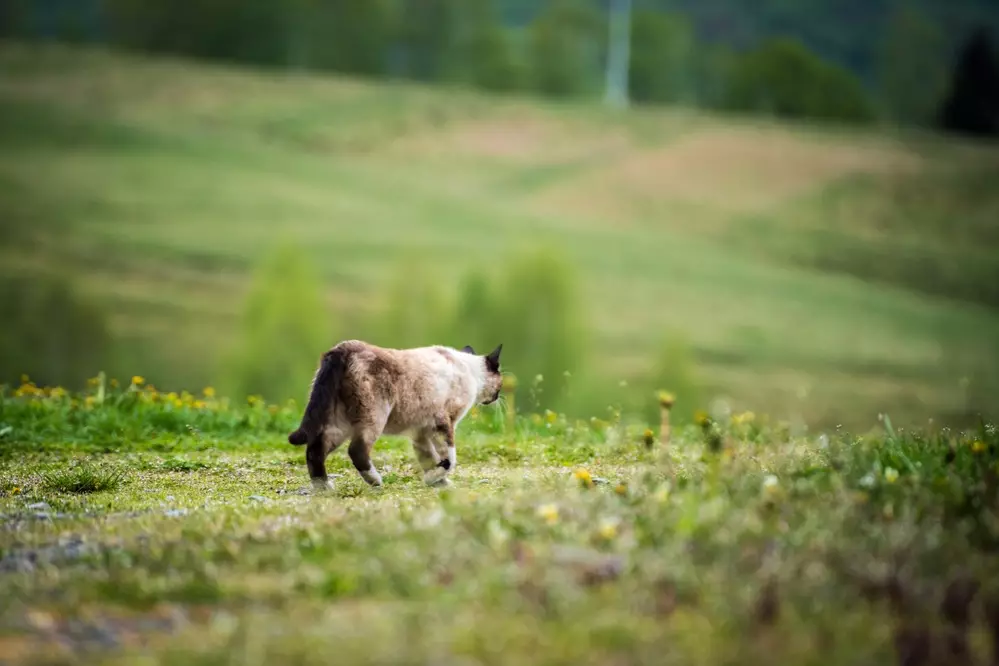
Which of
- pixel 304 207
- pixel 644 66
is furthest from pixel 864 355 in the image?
pixel 644 66

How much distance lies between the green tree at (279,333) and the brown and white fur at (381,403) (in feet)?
141

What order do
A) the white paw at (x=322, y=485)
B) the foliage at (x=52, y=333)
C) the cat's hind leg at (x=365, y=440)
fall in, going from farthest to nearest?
the foliage at (x=52, y=333) < the white paw at (x=322, y=485) < the cat's hind leg at (x=365, y=440)

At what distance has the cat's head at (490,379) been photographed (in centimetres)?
1433

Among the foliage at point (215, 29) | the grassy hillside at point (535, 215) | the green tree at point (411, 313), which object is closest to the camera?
the green tree at point (411, 313)

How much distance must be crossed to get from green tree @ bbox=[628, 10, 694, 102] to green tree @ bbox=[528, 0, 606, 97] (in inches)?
195

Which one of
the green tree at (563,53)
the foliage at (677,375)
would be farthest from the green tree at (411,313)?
the green tree at (563,53)

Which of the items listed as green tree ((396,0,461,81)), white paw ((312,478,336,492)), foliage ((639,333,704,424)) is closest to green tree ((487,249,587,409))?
foliage ((639,333,704,424))

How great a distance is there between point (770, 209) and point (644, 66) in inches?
2851

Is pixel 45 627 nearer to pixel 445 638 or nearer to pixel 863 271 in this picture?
pixel 445 638

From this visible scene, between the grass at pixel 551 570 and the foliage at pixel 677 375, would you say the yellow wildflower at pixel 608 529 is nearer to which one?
the grass at pixel 551 570

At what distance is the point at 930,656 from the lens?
19.6 feet

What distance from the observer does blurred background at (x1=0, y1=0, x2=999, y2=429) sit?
5844 cm

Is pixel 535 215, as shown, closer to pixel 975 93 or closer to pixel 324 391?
pixel 975 93

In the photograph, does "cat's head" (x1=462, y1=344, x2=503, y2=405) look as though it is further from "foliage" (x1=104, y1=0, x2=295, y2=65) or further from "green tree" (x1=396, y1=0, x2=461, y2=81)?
"green tree" (x1=396, y1=0, x2=461, y2=81)
